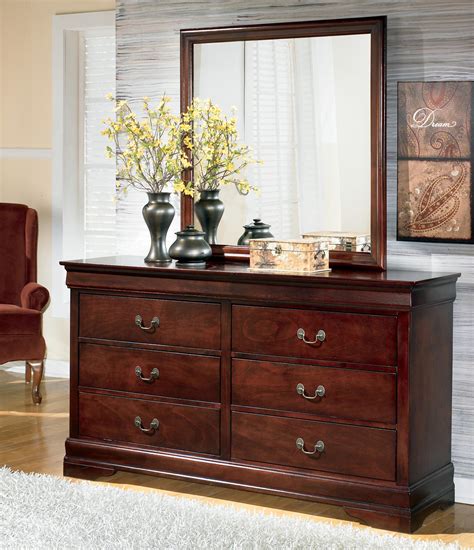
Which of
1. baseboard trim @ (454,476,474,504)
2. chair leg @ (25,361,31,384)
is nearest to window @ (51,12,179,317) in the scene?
chair leg @ (25,361,31,384)

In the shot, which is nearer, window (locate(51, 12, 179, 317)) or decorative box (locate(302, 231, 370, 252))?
decorative box (locate(302, 231, 370, 252))

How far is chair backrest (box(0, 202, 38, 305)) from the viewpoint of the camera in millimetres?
5855

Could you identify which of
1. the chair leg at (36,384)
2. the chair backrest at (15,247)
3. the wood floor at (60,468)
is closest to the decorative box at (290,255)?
the wood floor at (60,468)

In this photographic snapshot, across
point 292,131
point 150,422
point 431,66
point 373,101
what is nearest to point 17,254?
point 150,422

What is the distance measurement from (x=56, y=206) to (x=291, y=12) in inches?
98.0

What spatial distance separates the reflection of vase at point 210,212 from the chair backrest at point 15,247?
5.89 ft

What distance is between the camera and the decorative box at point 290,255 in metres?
3.79

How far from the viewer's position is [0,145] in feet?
20.7

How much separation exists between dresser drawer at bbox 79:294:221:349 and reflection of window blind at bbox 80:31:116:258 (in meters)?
1.99

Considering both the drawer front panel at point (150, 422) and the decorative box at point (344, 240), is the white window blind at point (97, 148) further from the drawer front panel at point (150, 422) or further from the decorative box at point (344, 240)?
the decorative box at point (344, 240)

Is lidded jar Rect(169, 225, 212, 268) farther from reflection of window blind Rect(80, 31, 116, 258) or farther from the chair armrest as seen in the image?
reflection of window blind Rect(80, 31, 116, 258)

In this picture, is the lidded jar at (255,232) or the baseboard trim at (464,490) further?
the lidded jar at (255,232)

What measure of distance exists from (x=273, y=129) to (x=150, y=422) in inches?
50.4

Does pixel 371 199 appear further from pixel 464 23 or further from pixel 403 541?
pixel 403 541
